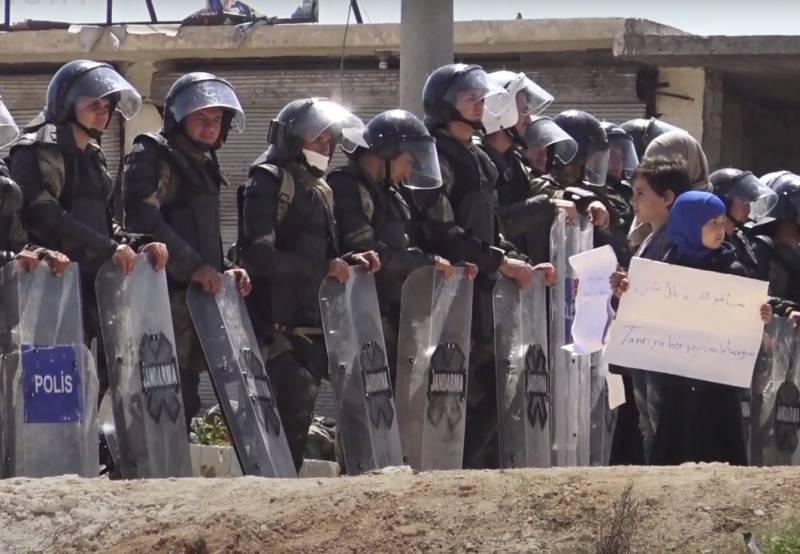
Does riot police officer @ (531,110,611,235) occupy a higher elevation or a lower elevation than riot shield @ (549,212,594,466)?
higher

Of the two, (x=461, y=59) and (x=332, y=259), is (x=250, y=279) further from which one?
(x=461, y=59)

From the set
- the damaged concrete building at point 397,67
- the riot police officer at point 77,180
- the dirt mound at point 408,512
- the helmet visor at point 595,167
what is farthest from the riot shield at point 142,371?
the damaged concrete building at point 397,67

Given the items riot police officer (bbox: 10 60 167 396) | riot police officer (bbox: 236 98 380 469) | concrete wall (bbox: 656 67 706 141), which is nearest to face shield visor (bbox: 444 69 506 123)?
riot police officer (bbox: 236 98 380 469)

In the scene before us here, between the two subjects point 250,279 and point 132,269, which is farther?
point 250,279

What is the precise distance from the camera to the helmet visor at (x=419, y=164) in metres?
8.97

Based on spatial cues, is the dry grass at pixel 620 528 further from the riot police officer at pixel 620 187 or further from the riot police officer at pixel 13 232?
the riot police officer at pixel 620 187

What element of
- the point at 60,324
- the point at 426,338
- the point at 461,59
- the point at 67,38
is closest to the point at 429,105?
the point at 426,338

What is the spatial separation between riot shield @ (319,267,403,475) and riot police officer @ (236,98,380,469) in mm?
113

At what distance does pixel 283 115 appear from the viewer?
8.80 m

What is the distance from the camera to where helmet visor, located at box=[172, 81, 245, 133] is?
8.39 m

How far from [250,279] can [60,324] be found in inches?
48.1

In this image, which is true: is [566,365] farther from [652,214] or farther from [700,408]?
[700,408]

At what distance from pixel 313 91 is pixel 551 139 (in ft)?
20.8

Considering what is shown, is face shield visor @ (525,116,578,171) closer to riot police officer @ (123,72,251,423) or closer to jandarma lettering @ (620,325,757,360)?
riot police officer @ (123,72,251,423)
